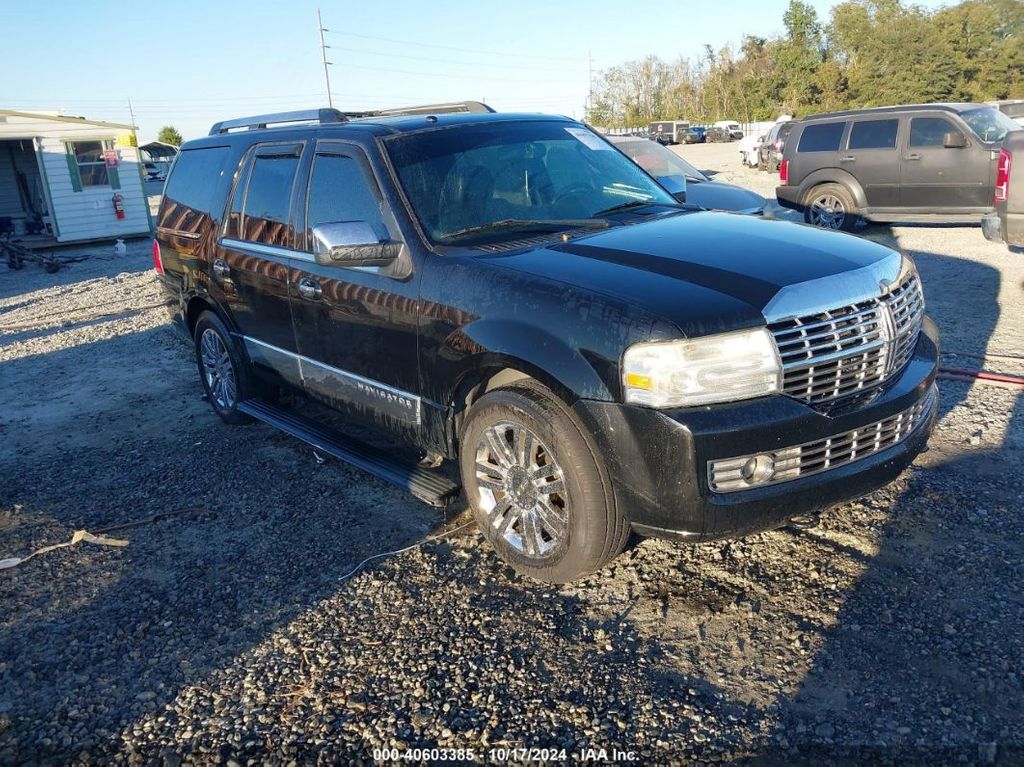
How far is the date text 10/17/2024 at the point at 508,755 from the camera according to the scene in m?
2.65

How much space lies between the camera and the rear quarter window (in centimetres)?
575

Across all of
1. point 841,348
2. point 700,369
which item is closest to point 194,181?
point 700,369

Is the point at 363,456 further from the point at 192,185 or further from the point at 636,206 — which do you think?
the point at 192,185

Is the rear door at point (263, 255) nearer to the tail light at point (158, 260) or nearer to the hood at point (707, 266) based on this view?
the tail light at point (158, 260)

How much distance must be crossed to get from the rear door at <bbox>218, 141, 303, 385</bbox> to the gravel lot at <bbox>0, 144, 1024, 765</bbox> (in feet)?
2.60

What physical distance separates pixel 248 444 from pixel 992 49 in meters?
64.5

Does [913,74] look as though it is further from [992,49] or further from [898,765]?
[898,765]

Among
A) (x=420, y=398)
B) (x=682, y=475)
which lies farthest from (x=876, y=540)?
(x=420, y=398)

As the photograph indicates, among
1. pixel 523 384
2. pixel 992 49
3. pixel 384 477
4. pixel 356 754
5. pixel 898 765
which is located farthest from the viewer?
pixel 992 49

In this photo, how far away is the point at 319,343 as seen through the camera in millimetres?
4699

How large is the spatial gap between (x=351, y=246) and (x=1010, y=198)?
7689mm

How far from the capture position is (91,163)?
2150 cm

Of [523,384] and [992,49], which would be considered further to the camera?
[992,49]

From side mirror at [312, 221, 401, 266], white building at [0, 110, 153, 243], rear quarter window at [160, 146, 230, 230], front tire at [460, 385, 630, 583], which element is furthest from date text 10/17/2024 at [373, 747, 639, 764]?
white building at [0, 110, 153, 243]
